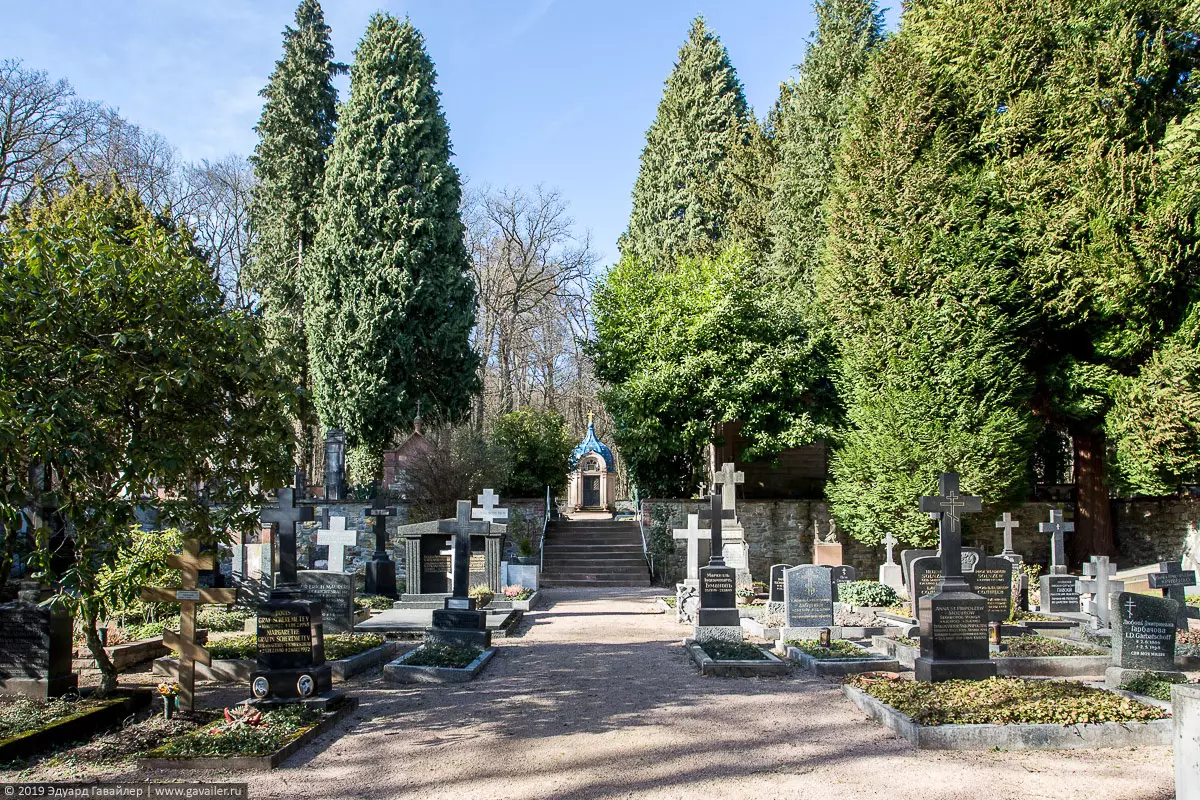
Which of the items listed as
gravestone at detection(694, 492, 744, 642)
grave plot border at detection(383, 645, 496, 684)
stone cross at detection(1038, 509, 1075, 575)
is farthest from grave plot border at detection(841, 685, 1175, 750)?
stone cross at detection(1038, 509, 1075, 575)

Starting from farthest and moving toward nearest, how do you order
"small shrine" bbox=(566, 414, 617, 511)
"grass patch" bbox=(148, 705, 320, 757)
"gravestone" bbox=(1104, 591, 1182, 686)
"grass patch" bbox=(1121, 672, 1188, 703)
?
"small shrine" bbox=(566, 414, 617, 511) → "gravestone" bbox=(1104, 591, 1182, 686) → "grass patch" bbox=(1121, 672, 1188, 703) → "grass patch" bbox=(148, 705, 320, 757)

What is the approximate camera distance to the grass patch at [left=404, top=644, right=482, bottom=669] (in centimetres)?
952

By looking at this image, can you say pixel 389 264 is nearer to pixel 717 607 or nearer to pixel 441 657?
pixel 717 607

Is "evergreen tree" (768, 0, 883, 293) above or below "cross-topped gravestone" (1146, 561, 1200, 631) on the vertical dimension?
above

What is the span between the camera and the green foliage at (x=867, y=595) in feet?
49.8

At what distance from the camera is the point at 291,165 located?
27.2 meters

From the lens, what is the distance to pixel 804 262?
82.4ft

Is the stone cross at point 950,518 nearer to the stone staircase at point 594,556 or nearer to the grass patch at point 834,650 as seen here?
the grass patch at point 834,650

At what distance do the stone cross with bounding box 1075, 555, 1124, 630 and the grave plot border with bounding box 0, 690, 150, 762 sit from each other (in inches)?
500

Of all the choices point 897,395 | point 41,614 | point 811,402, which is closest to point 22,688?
point 41,614

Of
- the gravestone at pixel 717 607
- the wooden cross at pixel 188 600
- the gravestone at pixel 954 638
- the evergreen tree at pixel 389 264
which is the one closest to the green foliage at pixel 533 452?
the evergreen tree at pixel 389 264

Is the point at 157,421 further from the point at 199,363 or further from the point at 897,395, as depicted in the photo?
the point at 897,395

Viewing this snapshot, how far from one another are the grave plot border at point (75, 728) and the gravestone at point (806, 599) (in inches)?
327

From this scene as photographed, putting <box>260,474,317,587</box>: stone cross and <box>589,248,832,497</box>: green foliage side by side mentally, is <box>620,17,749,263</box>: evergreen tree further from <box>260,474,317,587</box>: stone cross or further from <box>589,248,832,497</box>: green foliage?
<box>260,474,317,587</box>: stone cross
